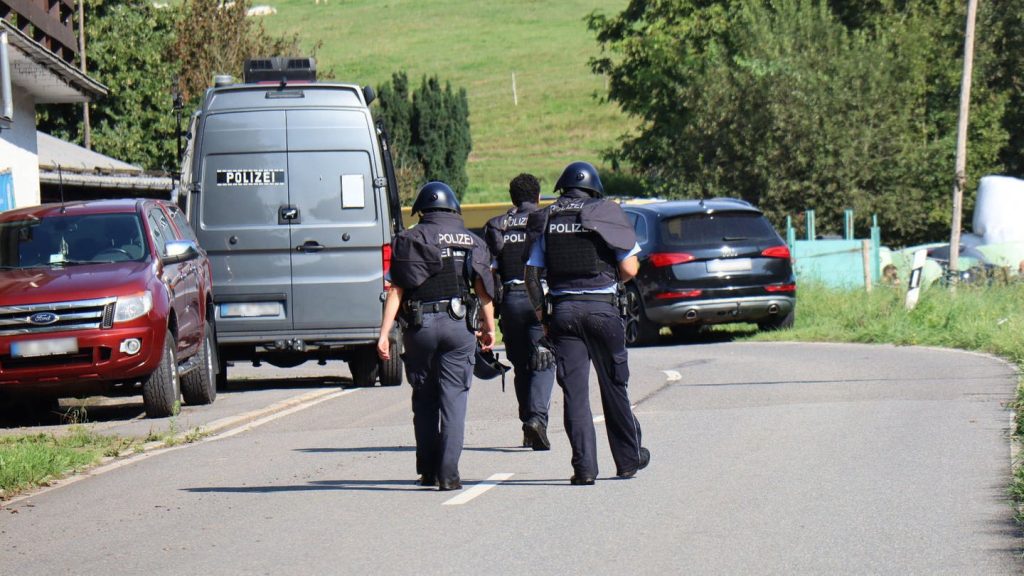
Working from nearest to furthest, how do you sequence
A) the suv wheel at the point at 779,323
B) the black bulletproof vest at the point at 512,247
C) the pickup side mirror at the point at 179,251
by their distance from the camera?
the black bulletproof vest at the point at 512,247 → the pickup side mirror at the point at 179,251 → the suv wheel at the point at 779,323

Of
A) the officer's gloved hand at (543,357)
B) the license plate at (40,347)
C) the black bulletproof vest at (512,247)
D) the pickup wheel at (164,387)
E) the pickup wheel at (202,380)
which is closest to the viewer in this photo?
the officer's gloved hand at (543,357)

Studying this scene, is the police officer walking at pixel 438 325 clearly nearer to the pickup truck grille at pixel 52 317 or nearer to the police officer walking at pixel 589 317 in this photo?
the police officer walking at pixel 589 317

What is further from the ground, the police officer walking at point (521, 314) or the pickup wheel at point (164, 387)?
the police officer walking at point (521, 314)

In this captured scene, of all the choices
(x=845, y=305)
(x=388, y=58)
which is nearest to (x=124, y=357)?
(x=845, y=305)

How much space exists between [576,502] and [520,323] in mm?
2684

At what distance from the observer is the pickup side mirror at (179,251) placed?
1367 cm

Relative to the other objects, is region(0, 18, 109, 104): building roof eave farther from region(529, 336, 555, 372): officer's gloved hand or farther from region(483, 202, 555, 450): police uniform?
region(529, 336, 555, 372): officer's gloved hand

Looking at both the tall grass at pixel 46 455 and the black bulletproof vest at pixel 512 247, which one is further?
the black bulletproof vest at pixel 512 247

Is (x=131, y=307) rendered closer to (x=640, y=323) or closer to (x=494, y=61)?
(x=640, y=323)

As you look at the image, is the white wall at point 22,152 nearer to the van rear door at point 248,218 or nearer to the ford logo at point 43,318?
the van rear door at point 248,218

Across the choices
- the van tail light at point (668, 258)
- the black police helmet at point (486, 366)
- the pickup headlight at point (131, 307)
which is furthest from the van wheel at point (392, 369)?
the black police helmet at point (486, 366)

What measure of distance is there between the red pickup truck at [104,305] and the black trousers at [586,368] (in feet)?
17.4

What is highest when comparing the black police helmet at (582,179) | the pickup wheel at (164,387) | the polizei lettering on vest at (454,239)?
the black police helmet at (582,179)

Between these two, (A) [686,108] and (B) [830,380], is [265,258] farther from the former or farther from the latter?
(A) [686,108]
